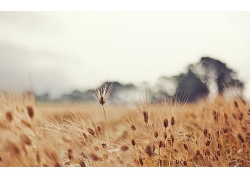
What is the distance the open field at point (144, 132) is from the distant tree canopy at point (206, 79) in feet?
0.21

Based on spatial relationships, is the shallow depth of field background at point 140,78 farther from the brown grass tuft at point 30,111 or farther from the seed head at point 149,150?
the brown grass tuft at point 30,111

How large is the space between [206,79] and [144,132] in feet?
1.43

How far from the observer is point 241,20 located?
5.65ft

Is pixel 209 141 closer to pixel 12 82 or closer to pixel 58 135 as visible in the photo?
pixel 58 135

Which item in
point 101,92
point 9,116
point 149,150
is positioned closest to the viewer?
point 9,116

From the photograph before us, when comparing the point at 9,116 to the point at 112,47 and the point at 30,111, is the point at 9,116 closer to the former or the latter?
the point at 30,111

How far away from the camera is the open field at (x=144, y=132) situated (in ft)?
5.16

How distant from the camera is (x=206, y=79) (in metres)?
1.74

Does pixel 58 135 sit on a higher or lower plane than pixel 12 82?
lower

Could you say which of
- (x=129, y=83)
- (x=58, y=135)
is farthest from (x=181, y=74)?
(x=58, y=135)

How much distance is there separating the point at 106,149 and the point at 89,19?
69 centimetres

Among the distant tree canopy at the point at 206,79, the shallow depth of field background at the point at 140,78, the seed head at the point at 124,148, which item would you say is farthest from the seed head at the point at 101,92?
the distant tree canopy at the point at 206,79

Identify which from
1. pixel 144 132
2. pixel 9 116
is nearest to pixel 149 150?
pixel 144 132

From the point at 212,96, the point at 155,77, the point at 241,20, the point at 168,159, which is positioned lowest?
the point at 168,159
